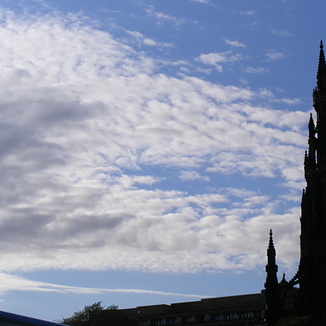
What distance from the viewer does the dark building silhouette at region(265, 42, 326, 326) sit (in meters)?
110

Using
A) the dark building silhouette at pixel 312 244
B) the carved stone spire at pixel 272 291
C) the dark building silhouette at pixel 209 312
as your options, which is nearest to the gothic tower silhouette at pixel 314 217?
the dark building silhouette at pixel 312 244

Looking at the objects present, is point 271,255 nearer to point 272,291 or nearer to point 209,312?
point 272,291

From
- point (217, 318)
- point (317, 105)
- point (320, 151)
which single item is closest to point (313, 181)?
point (320, 151)

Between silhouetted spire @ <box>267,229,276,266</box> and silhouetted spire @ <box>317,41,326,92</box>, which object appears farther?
silhouetted spire @ <box>317,41,326,92</box>

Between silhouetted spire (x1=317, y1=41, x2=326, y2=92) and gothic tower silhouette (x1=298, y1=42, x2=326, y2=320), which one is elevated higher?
silhouetted spire (x1=317, y1=41, x2=326, y2=92)

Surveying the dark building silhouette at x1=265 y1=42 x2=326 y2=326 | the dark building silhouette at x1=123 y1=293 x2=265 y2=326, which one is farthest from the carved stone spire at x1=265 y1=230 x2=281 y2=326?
the dark building silhouette at x1=123 y1=293 x2=265 y2=326

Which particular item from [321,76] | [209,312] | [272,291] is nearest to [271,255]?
[272,291]

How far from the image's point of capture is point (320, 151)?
123875 millimetres

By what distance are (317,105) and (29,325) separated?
324 ft

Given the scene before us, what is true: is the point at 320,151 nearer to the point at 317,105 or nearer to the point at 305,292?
the point at 317,105

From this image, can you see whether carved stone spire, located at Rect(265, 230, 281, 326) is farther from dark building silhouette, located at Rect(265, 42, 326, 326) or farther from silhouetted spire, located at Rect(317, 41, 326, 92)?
silhouetted spire, located at Rect(317, 41, 326, 92)

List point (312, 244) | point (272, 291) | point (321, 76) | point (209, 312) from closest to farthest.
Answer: point (272, 291) < point (312, 244) < point (321, 76) < point (209, 312)

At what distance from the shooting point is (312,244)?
11756 cm

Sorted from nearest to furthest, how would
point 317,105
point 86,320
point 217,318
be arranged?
point 317,105 → point 86,320 → point 217,318
